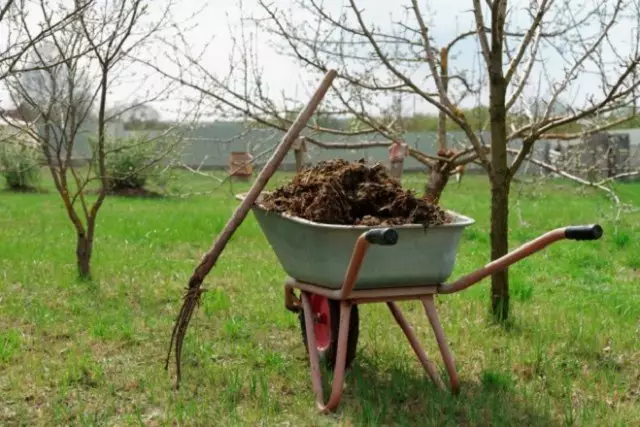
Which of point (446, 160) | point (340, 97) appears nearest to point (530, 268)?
point (446, 160)

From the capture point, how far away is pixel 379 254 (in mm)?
3516

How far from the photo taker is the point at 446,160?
5488mm

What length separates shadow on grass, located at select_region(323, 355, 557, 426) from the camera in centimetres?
343

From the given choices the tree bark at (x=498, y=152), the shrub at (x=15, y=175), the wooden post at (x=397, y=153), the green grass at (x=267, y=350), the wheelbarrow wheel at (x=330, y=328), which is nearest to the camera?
the green grass at (x=267, y=350)

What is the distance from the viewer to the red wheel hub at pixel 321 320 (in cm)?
420

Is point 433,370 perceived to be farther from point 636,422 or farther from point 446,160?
point 446,160

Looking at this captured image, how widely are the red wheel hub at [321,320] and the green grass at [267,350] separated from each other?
14 cm

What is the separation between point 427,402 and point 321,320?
0.84 metres

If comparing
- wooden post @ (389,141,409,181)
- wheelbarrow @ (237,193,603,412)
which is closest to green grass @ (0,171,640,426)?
wheelbarrow @ (237,193,603,412)

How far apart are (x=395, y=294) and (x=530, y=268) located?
13.7ft

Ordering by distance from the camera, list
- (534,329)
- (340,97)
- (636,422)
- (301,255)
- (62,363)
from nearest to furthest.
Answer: (636,422), (301,255), (62,363), (534,329), (340,97)

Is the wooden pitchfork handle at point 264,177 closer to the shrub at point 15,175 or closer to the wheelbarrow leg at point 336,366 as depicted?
the wheelbarrow leg at point 336,366

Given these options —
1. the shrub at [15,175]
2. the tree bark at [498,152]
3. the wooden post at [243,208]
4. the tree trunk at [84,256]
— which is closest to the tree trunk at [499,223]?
the tree bark at [498,152]

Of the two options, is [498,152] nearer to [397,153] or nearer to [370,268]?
[397,153]
